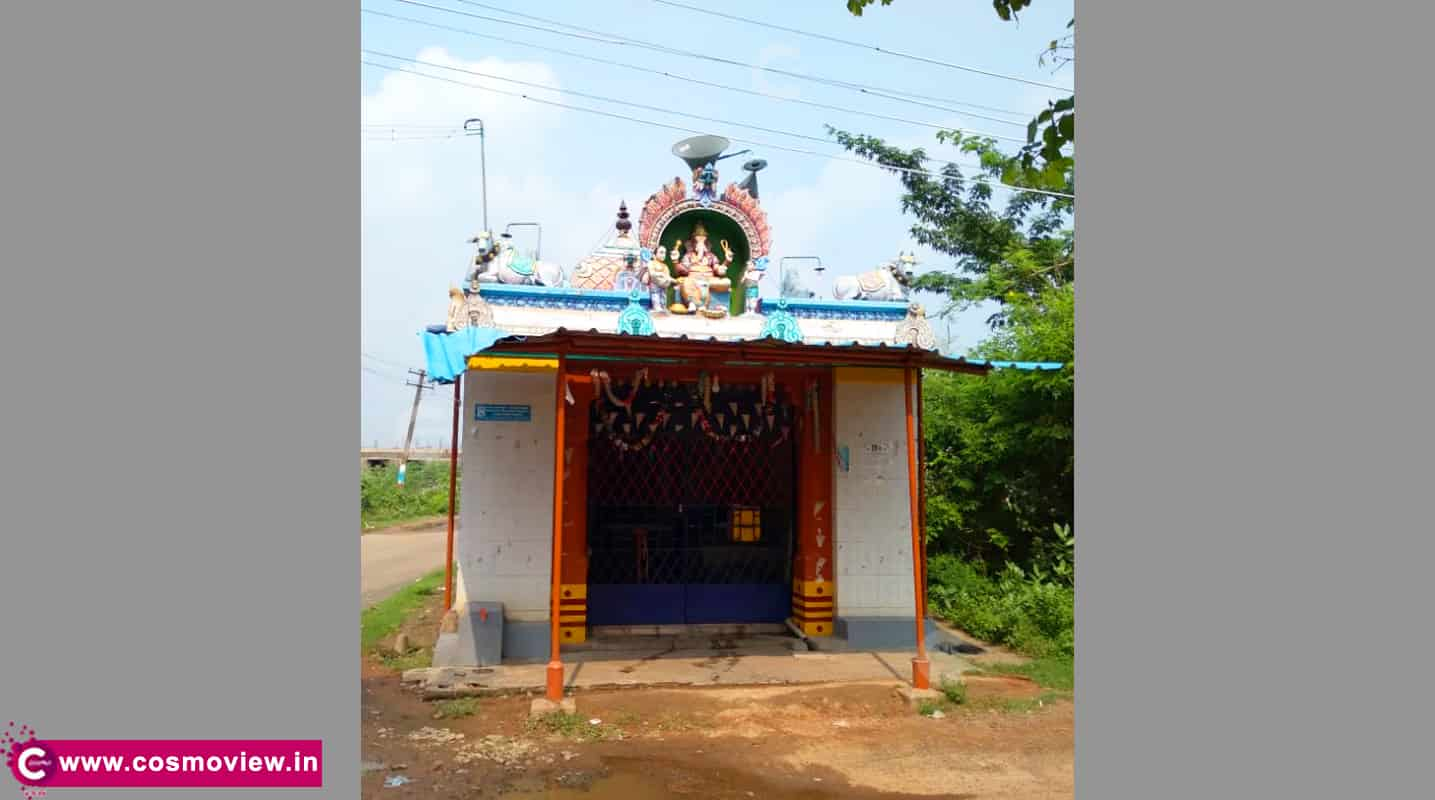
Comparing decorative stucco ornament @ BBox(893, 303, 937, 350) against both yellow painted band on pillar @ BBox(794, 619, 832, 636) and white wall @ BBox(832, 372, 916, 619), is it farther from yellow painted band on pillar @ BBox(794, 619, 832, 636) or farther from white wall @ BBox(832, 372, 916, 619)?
yellow painted band on pillar @ BBox(794, 619, 832, 636)

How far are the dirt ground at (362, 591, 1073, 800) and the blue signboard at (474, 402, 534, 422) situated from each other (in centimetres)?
249

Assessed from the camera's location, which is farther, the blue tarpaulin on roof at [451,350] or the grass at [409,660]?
the grass at [409,660]

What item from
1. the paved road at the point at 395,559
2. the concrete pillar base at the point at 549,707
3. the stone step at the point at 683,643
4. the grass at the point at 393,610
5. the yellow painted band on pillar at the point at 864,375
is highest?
the yellow painted band on pillar at the point at 864,375

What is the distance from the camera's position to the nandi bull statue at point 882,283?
9516 millimetres

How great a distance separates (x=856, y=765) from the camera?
5.80m

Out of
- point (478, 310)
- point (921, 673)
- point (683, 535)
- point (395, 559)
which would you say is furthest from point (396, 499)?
point (921, 673)

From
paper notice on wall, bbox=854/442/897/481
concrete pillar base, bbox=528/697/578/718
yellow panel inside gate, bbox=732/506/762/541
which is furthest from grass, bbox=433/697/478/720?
paper notice on wall, bbox=854/442/897/481

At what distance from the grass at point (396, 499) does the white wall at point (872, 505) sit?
798 inches

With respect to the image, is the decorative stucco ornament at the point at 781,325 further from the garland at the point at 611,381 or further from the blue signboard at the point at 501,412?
the blue signboard at the point at 501,412

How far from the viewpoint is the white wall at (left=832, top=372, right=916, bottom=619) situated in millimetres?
9125

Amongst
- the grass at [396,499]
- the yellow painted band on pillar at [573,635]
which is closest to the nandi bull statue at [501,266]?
the yellow painted band on pillar at [573,635]

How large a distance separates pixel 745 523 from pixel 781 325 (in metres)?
2.19
